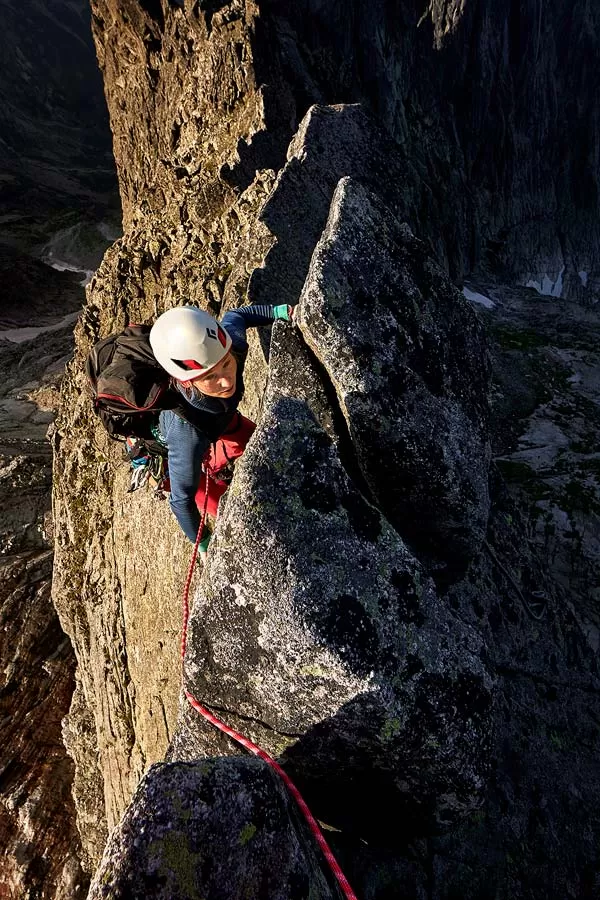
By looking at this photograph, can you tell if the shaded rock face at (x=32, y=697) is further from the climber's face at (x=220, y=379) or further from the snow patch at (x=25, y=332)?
the snow patch at (x=25, y=332)

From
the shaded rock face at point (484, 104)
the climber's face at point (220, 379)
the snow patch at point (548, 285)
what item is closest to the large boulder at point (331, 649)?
the climber's face at point (220, 379)

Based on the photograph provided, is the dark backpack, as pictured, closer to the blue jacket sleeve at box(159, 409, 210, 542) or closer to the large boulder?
the blue jacket sleeve at box(159, 409, 210, 542)

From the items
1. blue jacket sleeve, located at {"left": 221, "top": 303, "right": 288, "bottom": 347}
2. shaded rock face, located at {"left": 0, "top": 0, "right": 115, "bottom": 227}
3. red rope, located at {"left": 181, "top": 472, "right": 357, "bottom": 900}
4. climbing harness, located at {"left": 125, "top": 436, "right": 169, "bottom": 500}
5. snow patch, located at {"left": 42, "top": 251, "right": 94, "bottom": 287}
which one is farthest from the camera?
shaded rock face, located at {"left": 0, "top": 0, "right": 115, "bottom": 227}

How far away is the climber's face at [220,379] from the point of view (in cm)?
641

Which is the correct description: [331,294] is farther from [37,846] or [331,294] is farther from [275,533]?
[37,846]

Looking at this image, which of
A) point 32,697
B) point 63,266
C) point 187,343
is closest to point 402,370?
point 187,343

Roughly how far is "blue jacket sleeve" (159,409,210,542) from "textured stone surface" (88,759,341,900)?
3.20 meters

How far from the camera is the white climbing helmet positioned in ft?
19.7

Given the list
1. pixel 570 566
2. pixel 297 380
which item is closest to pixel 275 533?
pixel 297 380

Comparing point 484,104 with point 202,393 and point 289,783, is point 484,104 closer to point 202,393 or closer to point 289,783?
point 202,393

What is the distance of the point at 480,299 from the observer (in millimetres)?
38625

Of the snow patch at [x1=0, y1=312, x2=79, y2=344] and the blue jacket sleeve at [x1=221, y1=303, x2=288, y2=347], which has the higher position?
the blue jacket sleeve at [x1=221, y1=303, x2=288, y2=347]

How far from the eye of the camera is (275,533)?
5.60m

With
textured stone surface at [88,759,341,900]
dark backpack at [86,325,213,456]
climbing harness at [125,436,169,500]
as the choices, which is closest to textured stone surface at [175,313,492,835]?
textured stone surface at [88,759,341,900]
